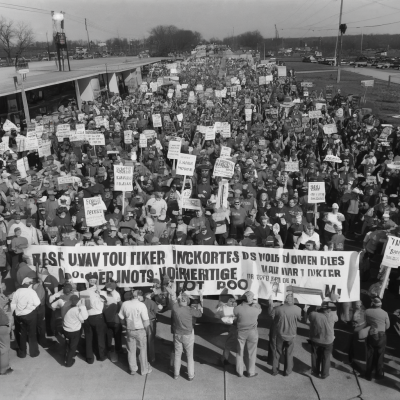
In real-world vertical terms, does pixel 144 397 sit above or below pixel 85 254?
below

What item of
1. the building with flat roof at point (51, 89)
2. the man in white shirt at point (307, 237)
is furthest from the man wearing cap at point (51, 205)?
the building with flat roof at point (51, 89)

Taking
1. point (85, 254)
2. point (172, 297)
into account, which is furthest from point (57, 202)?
point (172, 297)

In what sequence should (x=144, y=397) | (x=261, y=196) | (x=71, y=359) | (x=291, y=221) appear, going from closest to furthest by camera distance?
(x=144, y=397) → (x=71, y=359) → (x=291, y=221) → (x=261, y=196)

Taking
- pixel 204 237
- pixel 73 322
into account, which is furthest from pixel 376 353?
pixel 73 322

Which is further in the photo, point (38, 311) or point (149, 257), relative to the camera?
point (149, 257)

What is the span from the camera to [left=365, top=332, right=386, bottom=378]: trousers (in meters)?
6.26

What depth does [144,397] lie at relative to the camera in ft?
20.6

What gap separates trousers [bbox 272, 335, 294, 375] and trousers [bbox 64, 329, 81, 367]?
292 centimetres

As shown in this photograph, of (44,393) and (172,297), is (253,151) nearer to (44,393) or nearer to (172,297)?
(172,297)

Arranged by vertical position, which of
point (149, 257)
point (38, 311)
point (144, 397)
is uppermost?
point (149, 257)

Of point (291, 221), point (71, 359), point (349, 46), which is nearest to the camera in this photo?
point (71, 359)

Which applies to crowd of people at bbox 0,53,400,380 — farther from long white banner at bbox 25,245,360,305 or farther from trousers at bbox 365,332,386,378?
long white banner at bbox 25,245,360,305

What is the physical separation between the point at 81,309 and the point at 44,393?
1237 millimetres

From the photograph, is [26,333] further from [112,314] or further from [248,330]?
[248,330]
